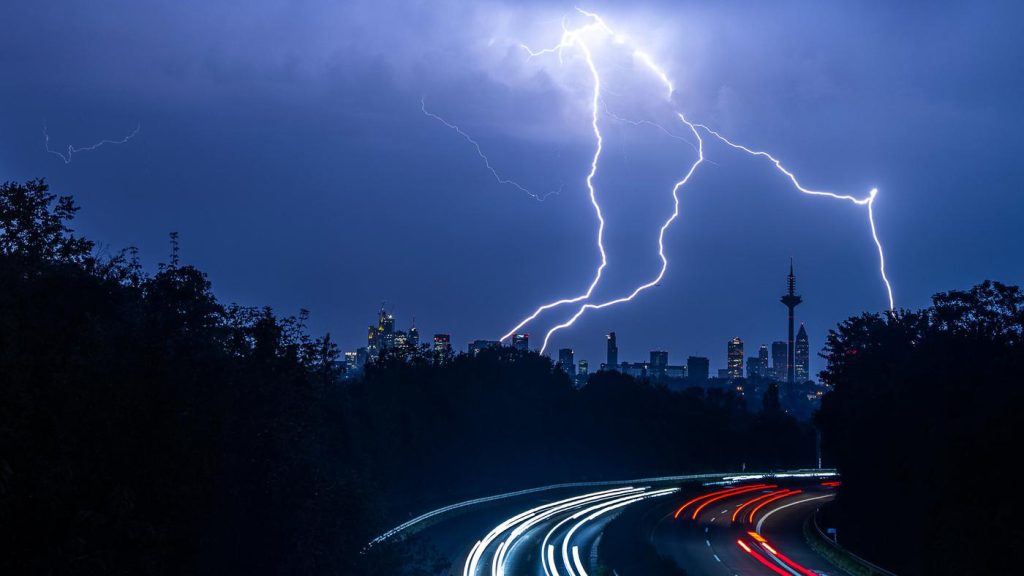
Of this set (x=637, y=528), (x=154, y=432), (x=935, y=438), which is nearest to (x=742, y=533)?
(x=637, y=528)

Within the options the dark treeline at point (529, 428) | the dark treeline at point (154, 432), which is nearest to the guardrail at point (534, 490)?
the dark treeline at point (529, 428)

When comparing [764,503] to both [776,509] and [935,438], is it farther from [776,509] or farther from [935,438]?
[935,438]

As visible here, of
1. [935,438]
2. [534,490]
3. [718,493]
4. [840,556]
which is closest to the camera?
[935,438]

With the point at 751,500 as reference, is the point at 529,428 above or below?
above

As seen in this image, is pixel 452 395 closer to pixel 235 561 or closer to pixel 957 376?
pixel 957 376

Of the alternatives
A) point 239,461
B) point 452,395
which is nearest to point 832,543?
point 239,461
